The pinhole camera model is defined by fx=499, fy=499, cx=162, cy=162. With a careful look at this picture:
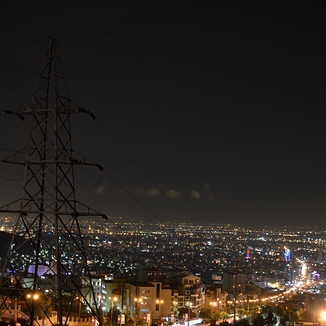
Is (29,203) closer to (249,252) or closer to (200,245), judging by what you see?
(200,245)

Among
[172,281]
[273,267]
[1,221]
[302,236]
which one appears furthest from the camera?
[302,236]

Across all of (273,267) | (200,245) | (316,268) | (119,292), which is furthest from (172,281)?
(316,268)

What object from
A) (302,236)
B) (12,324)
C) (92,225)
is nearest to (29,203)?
(12,324)

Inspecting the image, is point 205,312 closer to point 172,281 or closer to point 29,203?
point 172,281

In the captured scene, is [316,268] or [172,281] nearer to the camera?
[172,281]

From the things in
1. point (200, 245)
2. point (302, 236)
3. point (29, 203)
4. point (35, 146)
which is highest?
point (302, 236)

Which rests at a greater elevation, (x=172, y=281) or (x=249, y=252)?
(x=249, y=252)

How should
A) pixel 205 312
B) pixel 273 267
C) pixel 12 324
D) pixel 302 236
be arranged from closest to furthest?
pixel 12 324 → pixel 205 312 → pixel 273 267 → pixel 302 236

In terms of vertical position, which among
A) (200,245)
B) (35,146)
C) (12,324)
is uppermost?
(200,245)

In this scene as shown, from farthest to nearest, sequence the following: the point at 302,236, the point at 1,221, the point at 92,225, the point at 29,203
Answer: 1. the point at 302,236
2. the point at 1,221
3. the point at 92,225
4. the point at 29,203
